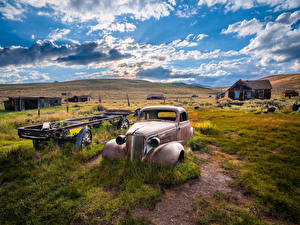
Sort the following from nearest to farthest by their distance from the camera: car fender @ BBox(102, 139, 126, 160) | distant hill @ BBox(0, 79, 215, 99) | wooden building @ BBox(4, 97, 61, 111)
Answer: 1. car fender @ BBox(102, 139, 126, 160)
2. wooden building @ BBox(4, 97, 61, 111)
3. distant hill @ BBox(0, 79, 215, 99)

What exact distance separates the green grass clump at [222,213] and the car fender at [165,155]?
1.13m

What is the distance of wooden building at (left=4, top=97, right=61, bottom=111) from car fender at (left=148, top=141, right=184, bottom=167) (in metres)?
22.9

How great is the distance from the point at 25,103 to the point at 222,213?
35547 millimetres

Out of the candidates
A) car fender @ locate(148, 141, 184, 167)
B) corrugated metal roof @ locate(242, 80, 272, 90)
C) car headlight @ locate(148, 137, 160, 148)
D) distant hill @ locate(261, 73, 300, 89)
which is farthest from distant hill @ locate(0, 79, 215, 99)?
car fender @ locate(148, 141, 184, 167)

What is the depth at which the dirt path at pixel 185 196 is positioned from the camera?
2873 mm

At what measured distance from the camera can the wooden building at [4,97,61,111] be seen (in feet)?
82.5

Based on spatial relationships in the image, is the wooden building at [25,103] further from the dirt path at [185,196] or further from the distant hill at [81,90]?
the distant hill at [81,90]

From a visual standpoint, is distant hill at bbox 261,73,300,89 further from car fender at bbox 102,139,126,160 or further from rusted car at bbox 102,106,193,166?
car fender at bbox 102,139,126,160

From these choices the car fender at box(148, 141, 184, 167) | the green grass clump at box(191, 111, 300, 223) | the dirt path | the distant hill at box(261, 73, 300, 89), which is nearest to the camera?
the dirt path

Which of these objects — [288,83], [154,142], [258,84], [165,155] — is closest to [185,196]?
[165,155]

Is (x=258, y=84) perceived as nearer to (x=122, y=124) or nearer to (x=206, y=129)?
Result: (x=206, y=129)

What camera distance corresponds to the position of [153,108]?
5.91 metres

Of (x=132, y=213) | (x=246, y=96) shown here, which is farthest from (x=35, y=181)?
(x=246, y=96)

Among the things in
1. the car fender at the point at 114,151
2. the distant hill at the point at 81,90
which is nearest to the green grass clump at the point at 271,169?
the car fender at the point at 114,151
